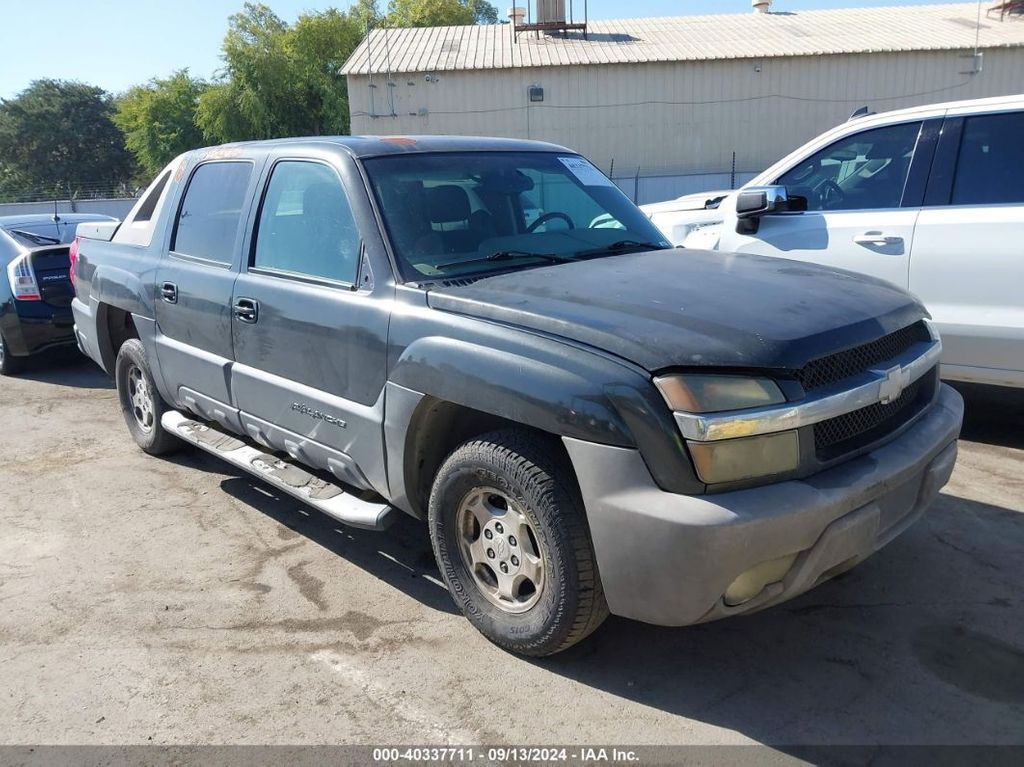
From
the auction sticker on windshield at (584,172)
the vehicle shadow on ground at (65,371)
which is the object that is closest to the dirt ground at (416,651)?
the auction sticker on windshield at (584,172)

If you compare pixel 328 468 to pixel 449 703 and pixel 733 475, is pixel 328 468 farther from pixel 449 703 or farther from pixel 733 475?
pixel 733 475

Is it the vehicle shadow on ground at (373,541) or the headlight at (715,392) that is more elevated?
the headlight at (715,392)

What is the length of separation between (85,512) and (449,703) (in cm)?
288

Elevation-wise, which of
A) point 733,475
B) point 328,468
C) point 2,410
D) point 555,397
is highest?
point 555,397

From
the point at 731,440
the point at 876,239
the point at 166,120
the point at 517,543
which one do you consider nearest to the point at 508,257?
the point at 517,543

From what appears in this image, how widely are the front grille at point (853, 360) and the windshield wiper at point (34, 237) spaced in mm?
8127

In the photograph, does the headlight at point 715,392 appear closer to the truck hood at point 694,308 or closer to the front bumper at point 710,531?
the truck hood at point 694,308

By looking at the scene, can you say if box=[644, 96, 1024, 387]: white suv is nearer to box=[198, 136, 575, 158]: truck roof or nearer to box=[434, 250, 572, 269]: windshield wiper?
box=[198, 136, 575, 158]: truck roof

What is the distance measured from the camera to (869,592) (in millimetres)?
3387

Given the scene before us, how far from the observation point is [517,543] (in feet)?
9.52

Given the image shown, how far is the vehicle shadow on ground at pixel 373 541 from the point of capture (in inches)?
144

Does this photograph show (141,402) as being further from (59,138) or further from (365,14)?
(59,138)

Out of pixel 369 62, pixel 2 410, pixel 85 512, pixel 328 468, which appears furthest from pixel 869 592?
pixel 369 62

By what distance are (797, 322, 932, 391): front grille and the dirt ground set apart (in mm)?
1040
